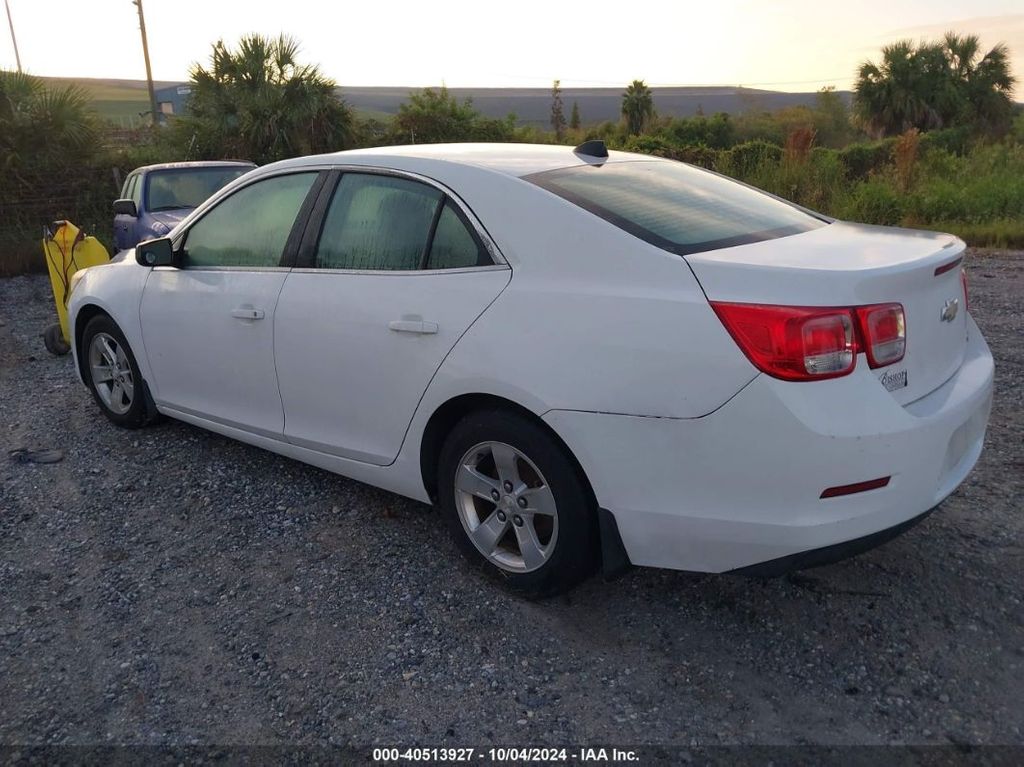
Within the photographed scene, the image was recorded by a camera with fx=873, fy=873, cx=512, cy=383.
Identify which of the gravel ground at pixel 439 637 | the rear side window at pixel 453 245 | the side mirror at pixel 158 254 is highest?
the rear side window at pixel 453 245

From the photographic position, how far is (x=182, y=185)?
10641 millimetres

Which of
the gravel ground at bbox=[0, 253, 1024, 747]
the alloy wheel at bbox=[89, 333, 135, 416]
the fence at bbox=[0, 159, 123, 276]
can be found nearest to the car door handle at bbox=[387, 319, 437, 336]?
the gravel ground at bbox=[0, 253, 1024, 747]

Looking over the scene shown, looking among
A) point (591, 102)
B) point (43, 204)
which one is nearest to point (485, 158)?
point (43, 204)

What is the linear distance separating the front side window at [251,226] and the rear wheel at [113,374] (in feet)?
3.06

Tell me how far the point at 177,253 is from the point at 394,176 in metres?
1.55

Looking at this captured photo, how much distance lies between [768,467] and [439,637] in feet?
4.29

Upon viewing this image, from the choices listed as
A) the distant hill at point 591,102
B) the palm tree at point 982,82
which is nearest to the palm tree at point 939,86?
the palm tree at point 982,82

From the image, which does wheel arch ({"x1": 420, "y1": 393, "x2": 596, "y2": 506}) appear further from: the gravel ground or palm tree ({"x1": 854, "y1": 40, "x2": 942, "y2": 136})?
palm tree ({"x1": 854, "y1": 40, "x2": 942, "y2": 136})

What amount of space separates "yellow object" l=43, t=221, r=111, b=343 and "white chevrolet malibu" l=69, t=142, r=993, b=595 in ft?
13.3

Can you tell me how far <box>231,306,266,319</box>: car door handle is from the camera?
12.9ft

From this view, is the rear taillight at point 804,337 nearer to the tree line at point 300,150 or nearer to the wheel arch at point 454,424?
the wheel arch at point 454,424

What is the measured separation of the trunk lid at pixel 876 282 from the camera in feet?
8.41

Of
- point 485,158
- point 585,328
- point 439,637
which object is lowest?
point 439,637

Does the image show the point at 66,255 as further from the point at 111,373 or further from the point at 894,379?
the point at 894,379
